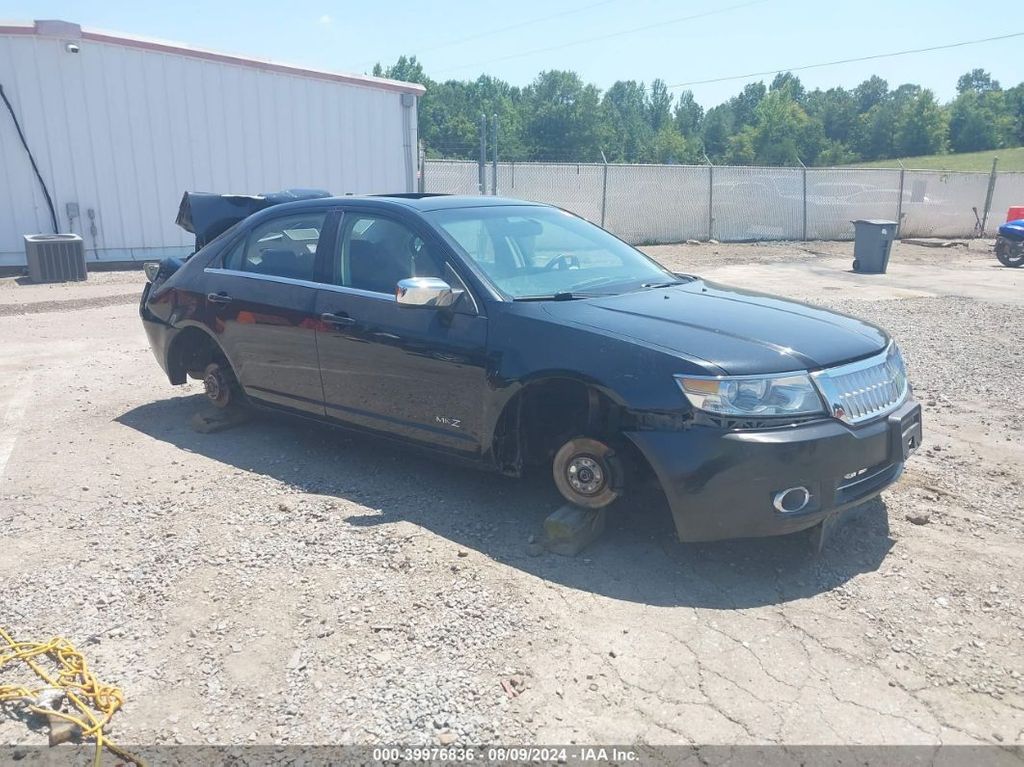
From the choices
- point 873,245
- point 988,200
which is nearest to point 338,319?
point 873,245

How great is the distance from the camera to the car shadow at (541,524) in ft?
12.2

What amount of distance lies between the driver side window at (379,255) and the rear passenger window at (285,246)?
0.87ft

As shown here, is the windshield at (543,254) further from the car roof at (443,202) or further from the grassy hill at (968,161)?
the grassy hill at (968,161)

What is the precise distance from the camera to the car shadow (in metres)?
3.72

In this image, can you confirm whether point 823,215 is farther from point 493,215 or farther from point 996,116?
point 996,116

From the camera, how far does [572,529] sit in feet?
13.0

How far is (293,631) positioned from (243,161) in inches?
613

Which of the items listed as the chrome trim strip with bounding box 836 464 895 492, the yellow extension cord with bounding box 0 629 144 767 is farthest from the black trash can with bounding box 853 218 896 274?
the yellow extension cord with bounding box 0 629 144 767

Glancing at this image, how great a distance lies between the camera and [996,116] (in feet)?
263

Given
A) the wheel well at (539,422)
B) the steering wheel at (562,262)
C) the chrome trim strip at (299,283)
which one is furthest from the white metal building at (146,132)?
the wheel well at (539,422)

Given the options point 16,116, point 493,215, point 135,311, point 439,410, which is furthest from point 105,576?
point 16,116

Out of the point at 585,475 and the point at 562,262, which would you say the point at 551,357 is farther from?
the point at 562,262

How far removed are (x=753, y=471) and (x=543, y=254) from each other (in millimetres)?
1961

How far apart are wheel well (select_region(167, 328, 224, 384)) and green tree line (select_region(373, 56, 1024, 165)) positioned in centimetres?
6510
